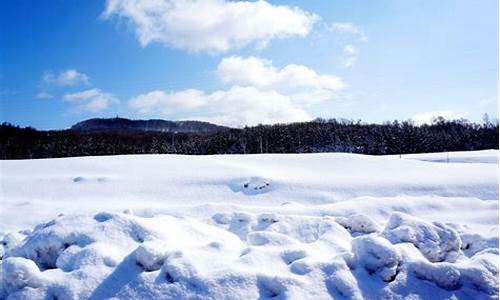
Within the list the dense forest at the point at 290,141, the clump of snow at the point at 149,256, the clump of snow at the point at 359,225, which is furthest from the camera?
the dense forest at the point at 290,141

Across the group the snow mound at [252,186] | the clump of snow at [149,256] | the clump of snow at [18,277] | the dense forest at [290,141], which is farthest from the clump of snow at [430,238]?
the dense forest at [290,141]

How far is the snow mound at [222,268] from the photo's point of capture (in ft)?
10.9

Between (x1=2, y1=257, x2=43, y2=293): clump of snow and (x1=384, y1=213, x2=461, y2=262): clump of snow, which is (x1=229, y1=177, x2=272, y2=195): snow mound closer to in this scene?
(x1=384, y1=213, x2=461, y2=262): clump of snow

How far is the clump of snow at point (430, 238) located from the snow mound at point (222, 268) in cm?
1

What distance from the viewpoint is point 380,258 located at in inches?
142

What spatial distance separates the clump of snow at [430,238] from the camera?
163 inches

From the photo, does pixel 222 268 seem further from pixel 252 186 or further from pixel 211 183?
pixel 211 183

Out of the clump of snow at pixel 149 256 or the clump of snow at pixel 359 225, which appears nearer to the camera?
the clump of snow at pixel 149 256

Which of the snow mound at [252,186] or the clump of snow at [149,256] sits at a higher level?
the clump of snow at [149,256]

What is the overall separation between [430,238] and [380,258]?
36.0 inches

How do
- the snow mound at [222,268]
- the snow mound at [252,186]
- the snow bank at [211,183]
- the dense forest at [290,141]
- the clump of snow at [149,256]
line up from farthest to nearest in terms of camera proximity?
1. the dense forest at [290,141]
2. the snow mound at [252,186]
3. the snow bank at [211,183]
4. the clump of snow at [149,256]
5. the snow mound at [222,268]

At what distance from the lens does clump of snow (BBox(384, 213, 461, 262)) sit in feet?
13.6

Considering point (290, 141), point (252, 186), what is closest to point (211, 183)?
point (252, 186)

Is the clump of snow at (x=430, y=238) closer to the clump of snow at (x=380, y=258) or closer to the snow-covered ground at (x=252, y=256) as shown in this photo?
the snow-covered ground at (x=252, y=256)
